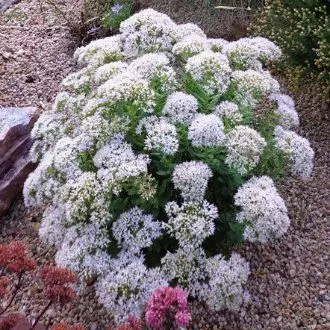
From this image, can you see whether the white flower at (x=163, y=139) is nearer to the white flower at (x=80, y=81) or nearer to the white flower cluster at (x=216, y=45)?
the white flower at (x=80, y=81)

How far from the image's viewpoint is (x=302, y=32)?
3.88 meters

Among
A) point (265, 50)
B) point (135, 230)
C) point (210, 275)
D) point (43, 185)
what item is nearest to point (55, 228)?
point (43, 185)

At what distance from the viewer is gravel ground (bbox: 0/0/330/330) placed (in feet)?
8.88

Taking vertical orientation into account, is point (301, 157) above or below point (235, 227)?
above

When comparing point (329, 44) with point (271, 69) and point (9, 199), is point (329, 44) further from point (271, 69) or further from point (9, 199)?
point (9, 199)

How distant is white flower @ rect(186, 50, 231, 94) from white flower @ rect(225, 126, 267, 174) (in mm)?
306

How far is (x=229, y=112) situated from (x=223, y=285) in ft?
2.72

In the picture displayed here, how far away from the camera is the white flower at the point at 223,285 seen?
2324 millimetres

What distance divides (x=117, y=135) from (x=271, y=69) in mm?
2376

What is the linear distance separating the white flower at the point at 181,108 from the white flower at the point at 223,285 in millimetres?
671

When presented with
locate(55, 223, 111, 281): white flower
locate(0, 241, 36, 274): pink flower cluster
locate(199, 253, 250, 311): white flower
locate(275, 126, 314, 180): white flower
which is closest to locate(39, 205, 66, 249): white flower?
locate(55, 223, 111, 281): white flower

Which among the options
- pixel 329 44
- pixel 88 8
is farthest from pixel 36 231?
pixel 88 8

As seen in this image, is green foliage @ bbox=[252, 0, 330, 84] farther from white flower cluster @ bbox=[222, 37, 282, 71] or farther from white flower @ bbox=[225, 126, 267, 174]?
white flower @ bbox=[225, 126, 267, 174]

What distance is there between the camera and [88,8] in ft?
17.5
